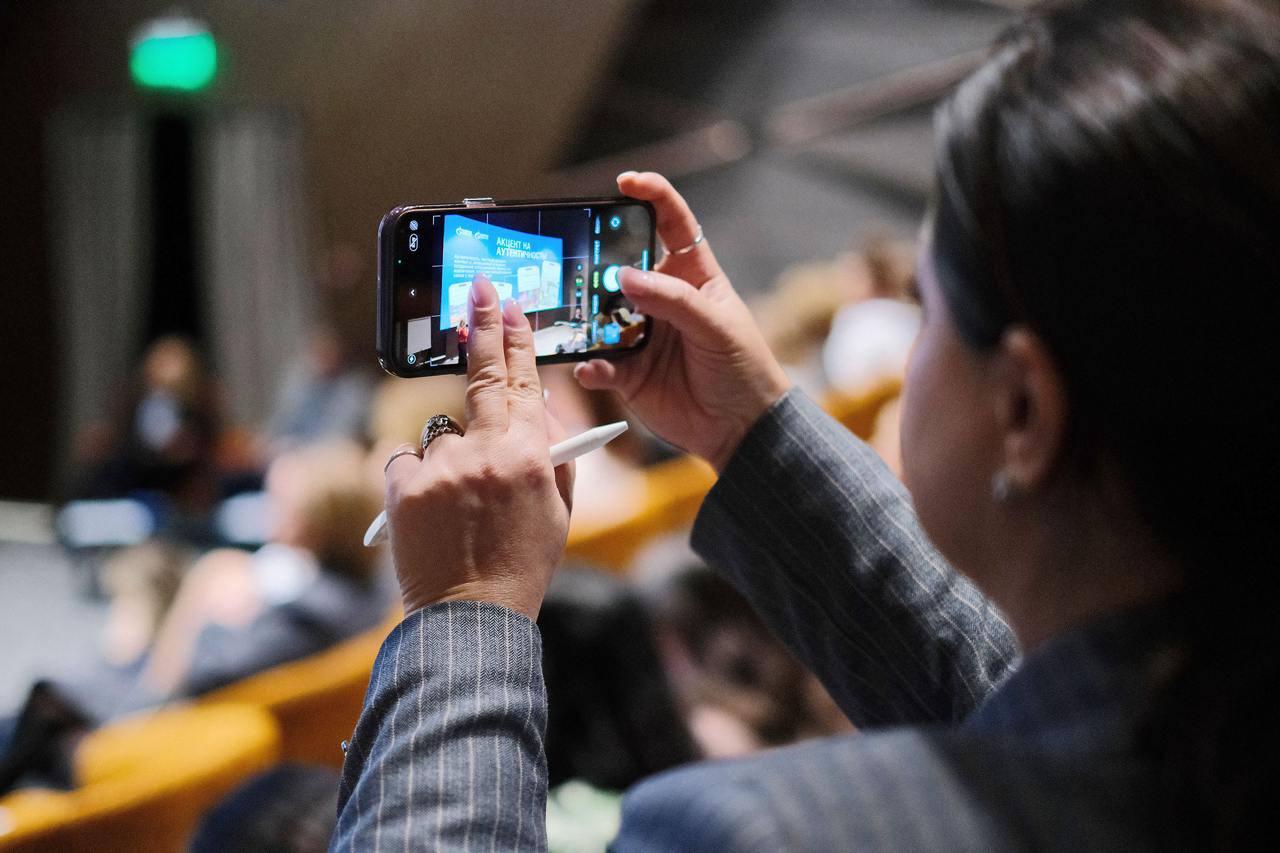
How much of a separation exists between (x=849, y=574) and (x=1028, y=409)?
0.33 meters

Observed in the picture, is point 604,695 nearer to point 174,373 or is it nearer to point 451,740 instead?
point 451,740

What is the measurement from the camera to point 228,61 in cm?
560

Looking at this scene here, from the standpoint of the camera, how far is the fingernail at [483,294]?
759 mm

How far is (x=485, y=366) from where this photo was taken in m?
0.73

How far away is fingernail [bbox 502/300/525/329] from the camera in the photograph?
766 mm

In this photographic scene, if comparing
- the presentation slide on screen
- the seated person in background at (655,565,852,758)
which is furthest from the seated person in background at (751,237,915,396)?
the presentation slide on screen

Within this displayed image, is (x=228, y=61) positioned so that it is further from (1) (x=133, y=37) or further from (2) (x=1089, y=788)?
(2) (x=1089, y=788)

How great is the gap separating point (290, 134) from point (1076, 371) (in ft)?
19.4

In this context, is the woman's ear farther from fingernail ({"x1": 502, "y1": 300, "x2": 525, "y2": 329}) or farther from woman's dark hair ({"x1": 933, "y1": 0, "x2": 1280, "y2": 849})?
fingernail ({"x1": 502, "y1": 300, "x2": 525, "y2": 329})

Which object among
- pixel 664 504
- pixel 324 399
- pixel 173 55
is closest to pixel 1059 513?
pixel 664 504

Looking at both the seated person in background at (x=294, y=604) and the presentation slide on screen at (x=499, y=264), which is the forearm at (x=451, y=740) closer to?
the presentation slide on screen at (x=499, y=264)

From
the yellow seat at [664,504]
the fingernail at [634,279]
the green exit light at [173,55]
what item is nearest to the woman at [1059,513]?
the fingernail at [634,279]

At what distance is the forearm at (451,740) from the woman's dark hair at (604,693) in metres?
1.19

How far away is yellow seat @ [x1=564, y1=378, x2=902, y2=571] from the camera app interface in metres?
1.80
